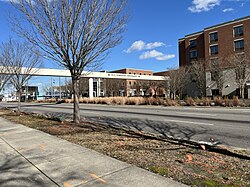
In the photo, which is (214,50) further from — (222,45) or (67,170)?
(67,170)

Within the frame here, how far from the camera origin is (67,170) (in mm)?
4180

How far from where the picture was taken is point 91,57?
988 cm

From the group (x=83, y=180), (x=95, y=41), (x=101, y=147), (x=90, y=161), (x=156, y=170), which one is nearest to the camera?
(x=83, y=180)

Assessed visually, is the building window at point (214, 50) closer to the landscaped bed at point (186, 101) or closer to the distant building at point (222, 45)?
the distant building at point (222, 45)

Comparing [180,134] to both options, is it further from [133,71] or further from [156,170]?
[133,71]

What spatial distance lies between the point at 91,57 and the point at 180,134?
5.14 m

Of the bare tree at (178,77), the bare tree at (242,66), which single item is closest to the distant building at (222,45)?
the bare tree at (178,77)

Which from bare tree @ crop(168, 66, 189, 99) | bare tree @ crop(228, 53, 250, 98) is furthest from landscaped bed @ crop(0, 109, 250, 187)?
bare tree @ crop(168, 66, 189, 99)

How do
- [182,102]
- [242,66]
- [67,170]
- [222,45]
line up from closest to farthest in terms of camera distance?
[67,170], [182,102], [242,66], [222,45]

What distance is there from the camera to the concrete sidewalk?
3.60m

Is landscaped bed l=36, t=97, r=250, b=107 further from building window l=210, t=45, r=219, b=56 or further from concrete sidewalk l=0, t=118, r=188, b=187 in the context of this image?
building window l=210, t=45, r=219, b=56

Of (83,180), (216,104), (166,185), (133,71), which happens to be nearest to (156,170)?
(166,185)

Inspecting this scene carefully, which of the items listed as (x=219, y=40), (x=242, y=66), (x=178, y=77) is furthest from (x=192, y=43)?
(x=242, y=66)

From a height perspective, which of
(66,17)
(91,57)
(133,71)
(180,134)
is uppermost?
(133,71)
